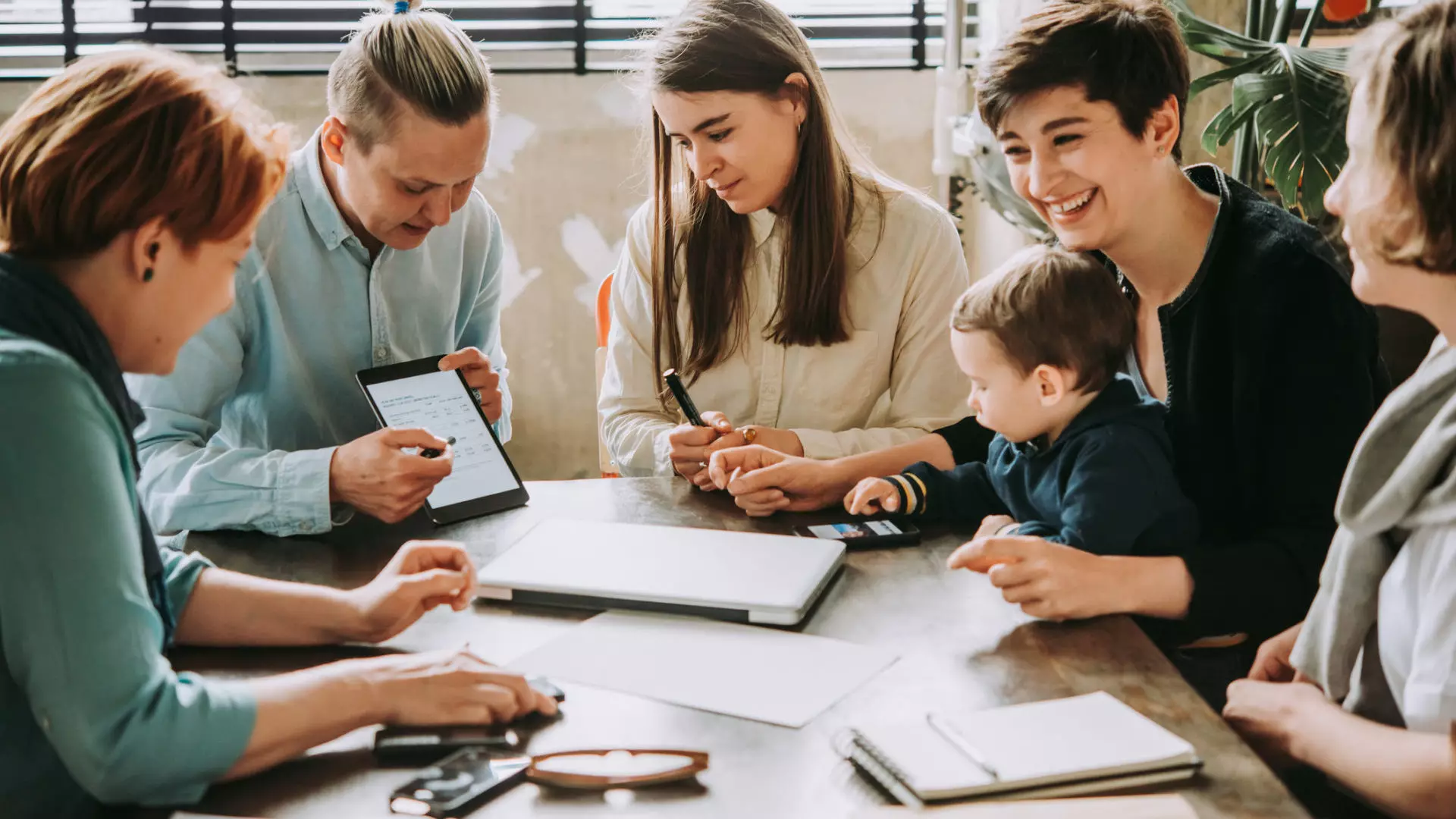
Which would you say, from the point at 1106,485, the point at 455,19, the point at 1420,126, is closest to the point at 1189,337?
the point at 1106,485

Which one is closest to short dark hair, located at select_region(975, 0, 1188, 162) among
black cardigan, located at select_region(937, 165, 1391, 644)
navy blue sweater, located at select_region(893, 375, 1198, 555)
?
black cardigan, located at select_region(937, 165, 1391, 644)

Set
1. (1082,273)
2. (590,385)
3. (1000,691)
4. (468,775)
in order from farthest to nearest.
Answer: (590,385) < (1082,273) < (1000,691) < (468,775)

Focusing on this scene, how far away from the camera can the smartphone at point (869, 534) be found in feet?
4.26

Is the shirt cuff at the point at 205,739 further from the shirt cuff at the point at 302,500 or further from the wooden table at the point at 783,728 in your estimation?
the shirt cuff at the point at 302,500

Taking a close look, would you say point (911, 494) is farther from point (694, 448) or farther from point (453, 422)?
point (453, 422)

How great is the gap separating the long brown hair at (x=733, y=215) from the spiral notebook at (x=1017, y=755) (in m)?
1.02

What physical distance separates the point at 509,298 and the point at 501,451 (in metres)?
1.94

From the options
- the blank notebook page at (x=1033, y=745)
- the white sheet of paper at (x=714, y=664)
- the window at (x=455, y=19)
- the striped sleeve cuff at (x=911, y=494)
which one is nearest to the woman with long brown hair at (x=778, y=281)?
the striped sleeve cuff at (x=911, y=494)

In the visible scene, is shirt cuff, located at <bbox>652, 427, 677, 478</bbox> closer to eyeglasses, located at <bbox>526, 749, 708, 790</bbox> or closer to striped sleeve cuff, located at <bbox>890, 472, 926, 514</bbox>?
striped sleeve cuff, located at <bbox>890, 472, 926, 514</bbox>

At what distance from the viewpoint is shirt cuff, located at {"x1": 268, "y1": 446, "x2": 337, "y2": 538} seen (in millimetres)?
1343

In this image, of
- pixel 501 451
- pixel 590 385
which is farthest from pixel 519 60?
pixel 501 451

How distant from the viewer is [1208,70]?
2.35 m

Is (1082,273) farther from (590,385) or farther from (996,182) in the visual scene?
(590,385)

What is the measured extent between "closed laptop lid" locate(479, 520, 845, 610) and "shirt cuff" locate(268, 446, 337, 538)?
Answer: 0.25 metres
